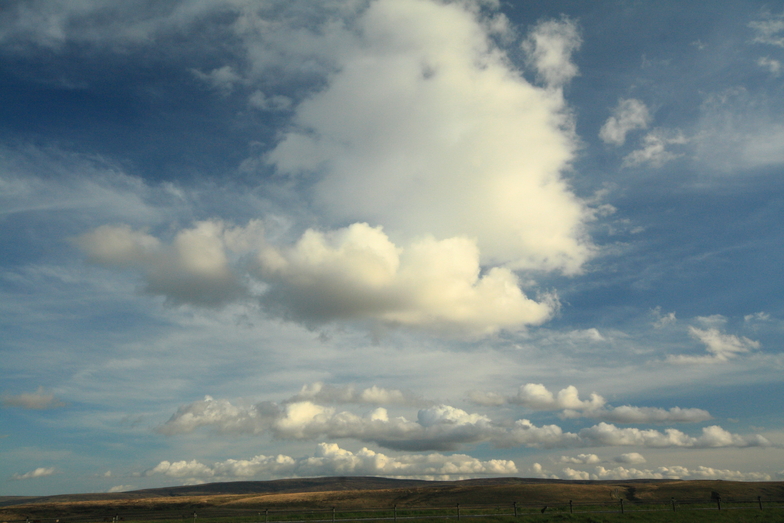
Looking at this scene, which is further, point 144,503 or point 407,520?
point 144,503

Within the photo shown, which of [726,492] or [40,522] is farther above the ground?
[40,522]

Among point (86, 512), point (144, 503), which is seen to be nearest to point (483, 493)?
point (144, 503)

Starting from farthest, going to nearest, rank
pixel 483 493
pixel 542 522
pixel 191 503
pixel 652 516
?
1. pixel 191 503
2. pixel 483 493
3. pixel 652 516
4. pixel 542 522

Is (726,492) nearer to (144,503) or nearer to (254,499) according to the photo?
(254,499)

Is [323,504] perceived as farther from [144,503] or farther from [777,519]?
[777,519]

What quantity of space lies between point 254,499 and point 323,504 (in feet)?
129

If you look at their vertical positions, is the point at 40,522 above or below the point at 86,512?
above

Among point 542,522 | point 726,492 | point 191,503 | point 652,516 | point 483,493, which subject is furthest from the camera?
point 191,503

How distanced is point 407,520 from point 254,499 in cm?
13289

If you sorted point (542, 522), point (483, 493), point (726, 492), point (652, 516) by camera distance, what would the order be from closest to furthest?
point (542, 522) → point (652, 516) → point (726, 492) → point (483, 493)

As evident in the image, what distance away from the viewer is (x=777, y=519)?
5559 cm

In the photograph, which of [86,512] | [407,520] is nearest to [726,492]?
[407,520]

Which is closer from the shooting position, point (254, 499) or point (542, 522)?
point (542, 522)

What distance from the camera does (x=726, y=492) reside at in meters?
123
